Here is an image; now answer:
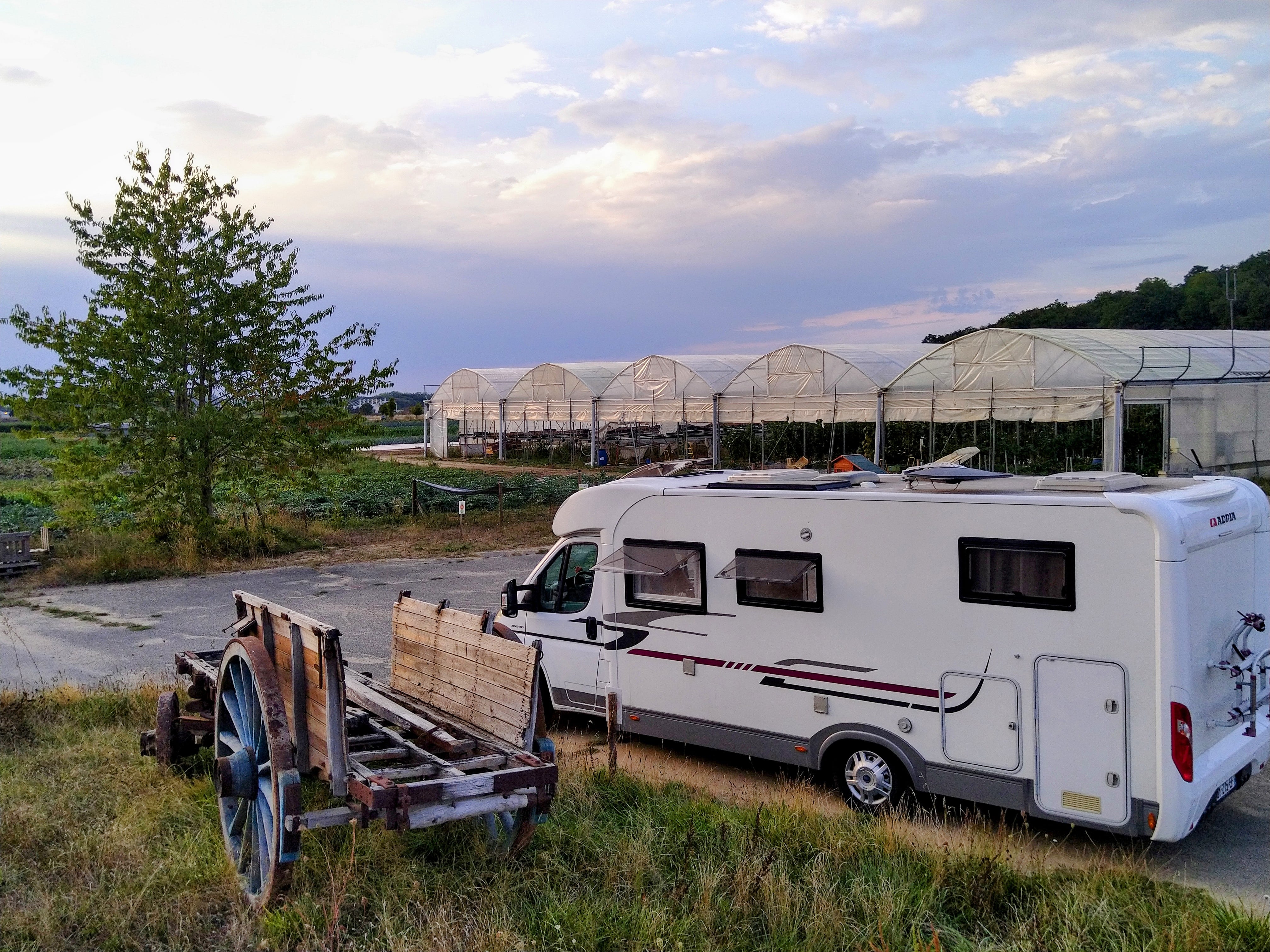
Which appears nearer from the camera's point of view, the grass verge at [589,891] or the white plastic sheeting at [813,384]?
the grass verge at [589,891]

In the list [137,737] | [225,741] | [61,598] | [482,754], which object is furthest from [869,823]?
[61,598]

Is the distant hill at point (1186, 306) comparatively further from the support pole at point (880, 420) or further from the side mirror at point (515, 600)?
the side mirror at point (515, 600)

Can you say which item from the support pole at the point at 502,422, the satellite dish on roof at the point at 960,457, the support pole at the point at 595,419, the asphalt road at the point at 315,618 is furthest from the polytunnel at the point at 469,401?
the satellite dish on roof at the point at 960,457

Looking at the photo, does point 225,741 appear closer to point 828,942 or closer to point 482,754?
point 482,754

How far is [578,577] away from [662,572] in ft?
3.46

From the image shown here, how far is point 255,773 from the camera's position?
5484mm

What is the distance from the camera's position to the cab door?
8.72m

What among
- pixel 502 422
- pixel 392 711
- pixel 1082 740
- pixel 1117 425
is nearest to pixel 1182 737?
pixel 1082 740

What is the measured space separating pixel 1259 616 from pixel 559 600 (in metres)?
5.14

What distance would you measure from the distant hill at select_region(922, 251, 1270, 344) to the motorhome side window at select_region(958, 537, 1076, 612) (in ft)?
142

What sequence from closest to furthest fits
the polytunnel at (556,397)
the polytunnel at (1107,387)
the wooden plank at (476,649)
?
the wooden plank at (476,649) < the polytunnel at (1107,387) < the polytunnel at (556,397)

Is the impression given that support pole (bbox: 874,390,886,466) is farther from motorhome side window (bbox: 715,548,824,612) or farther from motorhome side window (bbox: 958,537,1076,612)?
motorhome side window (bbox: 958,537,1076,612)

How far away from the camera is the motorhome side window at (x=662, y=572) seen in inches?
311

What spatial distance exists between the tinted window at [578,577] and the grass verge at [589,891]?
7.81 ft
